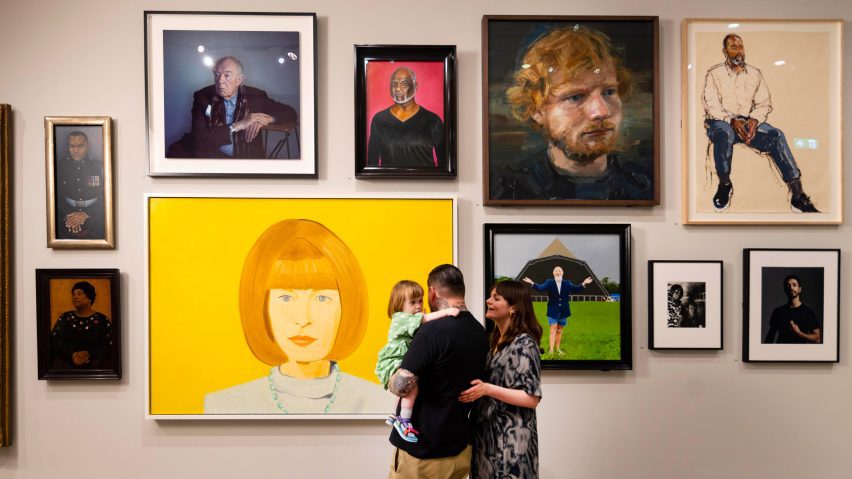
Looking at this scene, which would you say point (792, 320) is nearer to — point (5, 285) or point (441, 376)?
point (441, 376)

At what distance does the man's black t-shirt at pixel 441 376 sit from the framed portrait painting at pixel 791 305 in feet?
5.36

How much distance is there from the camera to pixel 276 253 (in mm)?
2691

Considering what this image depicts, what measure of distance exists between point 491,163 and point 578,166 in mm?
441

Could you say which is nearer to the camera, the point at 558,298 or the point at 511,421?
the point at 511,421

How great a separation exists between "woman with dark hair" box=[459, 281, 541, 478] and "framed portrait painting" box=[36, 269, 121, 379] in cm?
183

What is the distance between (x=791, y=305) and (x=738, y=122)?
3.18 feet

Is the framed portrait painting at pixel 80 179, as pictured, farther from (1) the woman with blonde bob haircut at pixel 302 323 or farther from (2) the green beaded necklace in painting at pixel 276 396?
(2) the green beaded necklace in painting at pixel 276 396

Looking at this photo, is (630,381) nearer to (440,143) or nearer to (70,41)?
(440,143)

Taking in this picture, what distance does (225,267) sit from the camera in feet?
8.80

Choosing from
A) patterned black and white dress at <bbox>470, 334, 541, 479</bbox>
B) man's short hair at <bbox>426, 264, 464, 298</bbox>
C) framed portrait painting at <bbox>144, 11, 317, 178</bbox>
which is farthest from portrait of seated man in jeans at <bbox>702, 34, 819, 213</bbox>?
framed portrait painting at <bbox>144, 11, 317, 178</bbox>

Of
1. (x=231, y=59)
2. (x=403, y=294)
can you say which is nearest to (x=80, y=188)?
(x=231, y=59)

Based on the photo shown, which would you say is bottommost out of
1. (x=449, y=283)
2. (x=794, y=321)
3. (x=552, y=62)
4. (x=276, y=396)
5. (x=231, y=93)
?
(x=276, y=396)

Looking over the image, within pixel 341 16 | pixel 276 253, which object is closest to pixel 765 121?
pixel 341 16

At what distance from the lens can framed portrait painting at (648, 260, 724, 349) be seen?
108 inches
